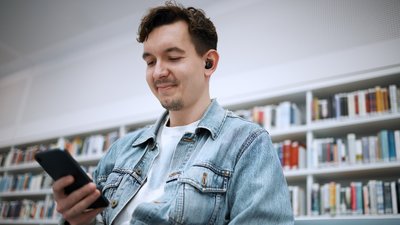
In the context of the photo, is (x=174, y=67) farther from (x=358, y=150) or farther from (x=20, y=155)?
(x=20, y=155)

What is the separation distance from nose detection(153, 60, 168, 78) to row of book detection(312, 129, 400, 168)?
5.82ft

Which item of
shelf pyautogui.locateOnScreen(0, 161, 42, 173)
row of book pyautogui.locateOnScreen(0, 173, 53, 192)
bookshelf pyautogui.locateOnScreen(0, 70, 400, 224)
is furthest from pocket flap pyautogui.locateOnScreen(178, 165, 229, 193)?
shelf pyautogui.locateOnScreen(0, 161, 42, 173)

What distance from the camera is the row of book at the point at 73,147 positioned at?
3740mm

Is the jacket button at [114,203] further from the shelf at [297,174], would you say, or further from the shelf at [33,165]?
the shelf at [33,165]

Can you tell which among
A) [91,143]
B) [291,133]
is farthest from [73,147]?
[291,133]

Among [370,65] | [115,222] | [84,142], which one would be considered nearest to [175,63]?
[115,222]

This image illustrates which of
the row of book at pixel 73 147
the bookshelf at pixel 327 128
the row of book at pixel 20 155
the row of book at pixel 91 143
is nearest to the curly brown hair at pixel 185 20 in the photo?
the bookshelf at pixel 327 128

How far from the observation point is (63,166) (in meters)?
0.75

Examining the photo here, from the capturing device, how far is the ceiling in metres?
3.74

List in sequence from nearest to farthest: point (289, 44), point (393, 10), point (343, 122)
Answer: point (343, 122)
point (393, 10)
point (289, 44)

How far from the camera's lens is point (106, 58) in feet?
14.2

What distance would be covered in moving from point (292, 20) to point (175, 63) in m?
2.32

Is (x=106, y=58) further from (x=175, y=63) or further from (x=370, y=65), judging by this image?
(x=175, y=63)

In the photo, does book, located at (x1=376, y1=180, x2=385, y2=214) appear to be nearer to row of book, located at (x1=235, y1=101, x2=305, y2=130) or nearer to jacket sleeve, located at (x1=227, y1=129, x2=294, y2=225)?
row of book, located at (x1=235, y1=101, x2=305, y2=130)
